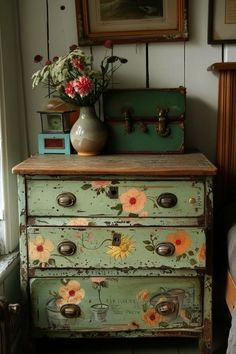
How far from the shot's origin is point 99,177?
5.64 feet

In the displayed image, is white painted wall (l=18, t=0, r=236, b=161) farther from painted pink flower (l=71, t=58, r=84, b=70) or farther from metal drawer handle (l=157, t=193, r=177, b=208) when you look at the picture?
metal drawer handle (l=157, t=193, r=177, b=208)

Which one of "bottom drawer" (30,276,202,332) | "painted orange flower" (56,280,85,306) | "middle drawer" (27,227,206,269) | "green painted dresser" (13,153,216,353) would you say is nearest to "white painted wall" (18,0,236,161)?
"green painted dresser" (13,153,216,353)

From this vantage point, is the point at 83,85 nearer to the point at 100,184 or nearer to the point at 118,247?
the point at 100,184

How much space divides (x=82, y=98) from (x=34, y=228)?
0.58 m

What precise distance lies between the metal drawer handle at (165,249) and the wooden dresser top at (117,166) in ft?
0.91

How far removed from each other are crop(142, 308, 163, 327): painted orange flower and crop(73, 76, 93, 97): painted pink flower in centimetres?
93

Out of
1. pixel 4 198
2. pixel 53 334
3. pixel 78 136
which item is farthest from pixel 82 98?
pixel 53 334

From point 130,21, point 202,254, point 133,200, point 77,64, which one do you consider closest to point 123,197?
point 133,200

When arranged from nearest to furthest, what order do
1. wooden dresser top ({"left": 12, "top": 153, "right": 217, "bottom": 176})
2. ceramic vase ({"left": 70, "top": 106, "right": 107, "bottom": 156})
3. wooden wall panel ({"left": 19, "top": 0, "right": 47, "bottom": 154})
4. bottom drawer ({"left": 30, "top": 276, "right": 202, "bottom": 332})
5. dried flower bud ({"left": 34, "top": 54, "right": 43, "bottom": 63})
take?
wooden dresser top ({"left": 12, "top": 153, "right": 217, "bottom": 176}), bottom drawer ({"left": 30, "top": 276, "right": 202, "bottom": 332}), ceramic vase ({"left": 70, "top": 106, "right": 107, "bottom": 156}), dried flower bud ({"left": 34, "top": 54, "right": 43, "bottom": 63}), wooden wall panel ({"left": 19, "top": 0, "right": 47, "bottom": 154})

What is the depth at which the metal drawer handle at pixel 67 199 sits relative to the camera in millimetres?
1725

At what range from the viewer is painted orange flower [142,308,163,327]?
5.96 ft

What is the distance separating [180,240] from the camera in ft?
5.71

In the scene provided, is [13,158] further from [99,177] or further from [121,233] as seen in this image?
[121,233]

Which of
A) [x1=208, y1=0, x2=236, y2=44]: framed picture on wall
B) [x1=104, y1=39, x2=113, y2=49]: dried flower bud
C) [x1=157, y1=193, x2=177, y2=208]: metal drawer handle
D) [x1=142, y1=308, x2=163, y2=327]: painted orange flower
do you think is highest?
[x1=208, y1=0, x2=236, y2=44]: framed picture on wall
